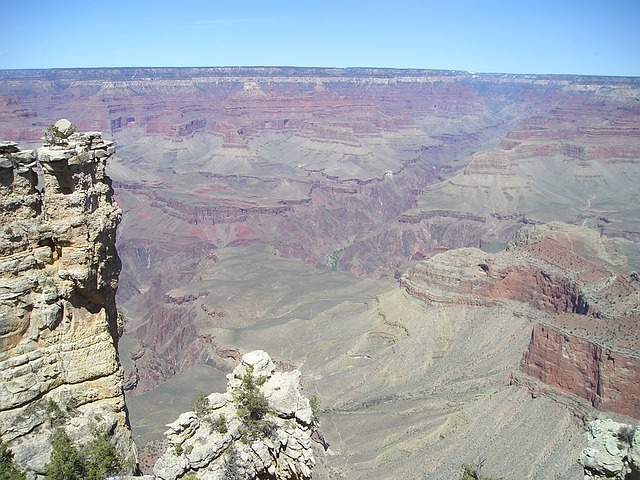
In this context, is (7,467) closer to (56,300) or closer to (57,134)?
(56,300)

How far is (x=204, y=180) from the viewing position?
170750 mm

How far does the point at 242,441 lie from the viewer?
18.1 m

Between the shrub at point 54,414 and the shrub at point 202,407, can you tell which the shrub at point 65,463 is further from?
the shrub at point 202,407

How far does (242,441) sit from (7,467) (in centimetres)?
658

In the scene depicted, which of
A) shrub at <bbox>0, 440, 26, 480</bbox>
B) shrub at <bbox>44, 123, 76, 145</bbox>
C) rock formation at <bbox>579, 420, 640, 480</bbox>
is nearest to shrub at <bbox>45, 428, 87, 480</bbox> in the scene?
shrub at <bbox>0, 440, 26, 480</bbox>

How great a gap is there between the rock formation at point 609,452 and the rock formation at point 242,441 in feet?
29.1

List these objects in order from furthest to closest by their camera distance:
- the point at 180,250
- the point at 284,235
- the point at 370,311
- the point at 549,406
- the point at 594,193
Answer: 1. the point at 594,193
2. the point at 284,235
3. the point at 180,250
4. the point at 370,311
5. the point at 549,406

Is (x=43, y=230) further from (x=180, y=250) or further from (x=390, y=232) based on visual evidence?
(x=390, y=232)

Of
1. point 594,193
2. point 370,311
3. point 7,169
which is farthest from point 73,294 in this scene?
point 594,193

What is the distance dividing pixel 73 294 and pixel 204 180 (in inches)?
6213

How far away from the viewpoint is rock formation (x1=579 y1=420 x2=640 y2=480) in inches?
673

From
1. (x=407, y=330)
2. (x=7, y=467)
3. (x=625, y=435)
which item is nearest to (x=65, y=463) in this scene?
(x=7, y=467)

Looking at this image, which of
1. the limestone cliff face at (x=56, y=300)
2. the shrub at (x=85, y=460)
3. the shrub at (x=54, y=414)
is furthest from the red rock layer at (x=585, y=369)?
the shrub at (x=54, y=414)

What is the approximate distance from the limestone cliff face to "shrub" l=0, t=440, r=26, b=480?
21 cm
